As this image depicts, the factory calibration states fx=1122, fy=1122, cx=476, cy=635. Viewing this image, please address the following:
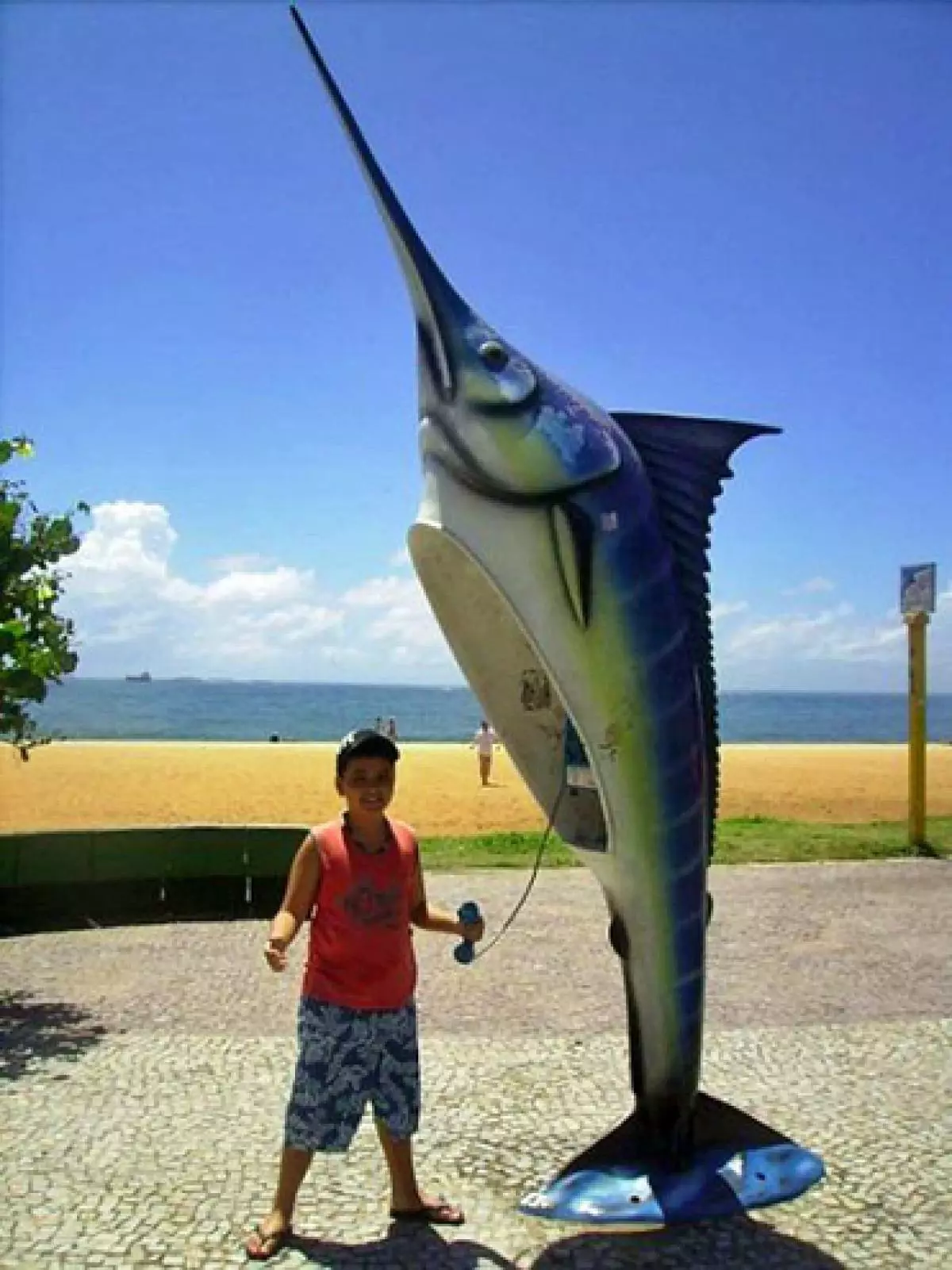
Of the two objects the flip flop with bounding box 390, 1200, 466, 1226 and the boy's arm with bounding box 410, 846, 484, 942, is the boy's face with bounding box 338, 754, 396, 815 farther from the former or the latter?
the flip flop with bounding box 390, 1200, 466, 1226

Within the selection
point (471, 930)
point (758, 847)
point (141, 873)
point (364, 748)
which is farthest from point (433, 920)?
point (758, 847)

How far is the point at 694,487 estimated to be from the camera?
3090mm

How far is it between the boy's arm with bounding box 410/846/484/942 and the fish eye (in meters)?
1.38

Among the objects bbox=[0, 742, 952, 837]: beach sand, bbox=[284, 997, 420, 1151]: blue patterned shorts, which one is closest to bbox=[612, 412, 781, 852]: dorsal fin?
bbox=[284, 997, 420, 1151]: blue patterned shorts

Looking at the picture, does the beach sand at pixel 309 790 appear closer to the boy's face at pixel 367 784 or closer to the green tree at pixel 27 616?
the green tree at pixel 27 616

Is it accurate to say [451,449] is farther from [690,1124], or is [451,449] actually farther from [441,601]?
[690,1124]

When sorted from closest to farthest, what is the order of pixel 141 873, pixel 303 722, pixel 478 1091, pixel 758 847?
pixel 478 1091 → pixel 141 873 → pixel 758 847 → pixel 303 722

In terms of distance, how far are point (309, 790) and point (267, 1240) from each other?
56.4 feet

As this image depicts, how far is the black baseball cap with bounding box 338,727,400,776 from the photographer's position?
3.09 meters

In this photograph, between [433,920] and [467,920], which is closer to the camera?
[467,920]

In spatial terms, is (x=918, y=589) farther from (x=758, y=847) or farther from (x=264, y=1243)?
(x=264, y=1243)

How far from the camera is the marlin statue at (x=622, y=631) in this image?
2.74 meters

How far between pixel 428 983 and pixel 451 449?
13.7 ft

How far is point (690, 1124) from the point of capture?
306cm
